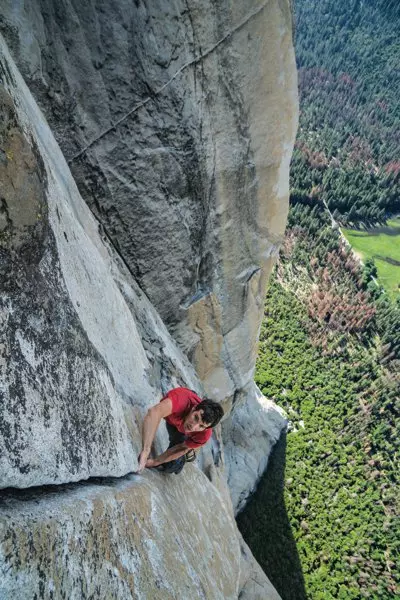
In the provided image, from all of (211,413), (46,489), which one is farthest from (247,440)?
(46,489)

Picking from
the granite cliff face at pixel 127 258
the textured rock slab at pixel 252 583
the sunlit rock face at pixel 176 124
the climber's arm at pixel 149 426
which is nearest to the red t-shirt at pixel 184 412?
the climber's arm at pixel 149 426

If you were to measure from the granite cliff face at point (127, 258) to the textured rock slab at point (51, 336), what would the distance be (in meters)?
0.02

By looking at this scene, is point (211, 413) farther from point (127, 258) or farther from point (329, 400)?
point (329, 400)

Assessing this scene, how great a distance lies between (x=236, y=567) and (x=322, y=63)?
337 feet

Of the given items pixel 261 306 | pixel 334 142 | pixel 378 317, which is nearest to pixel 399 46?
pixel 334 142

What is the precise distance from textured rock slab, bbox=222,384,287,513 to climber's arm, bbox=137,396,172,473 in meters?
8.70

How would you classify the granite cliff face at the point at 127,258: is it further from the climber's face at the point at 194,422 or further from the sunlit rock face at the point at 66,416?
the climber's face at the point at 194,422

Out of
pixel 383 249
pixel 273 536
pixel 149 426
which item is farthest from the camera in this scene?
pixel 383 249

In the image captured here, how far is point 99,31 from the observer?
5.73 metres

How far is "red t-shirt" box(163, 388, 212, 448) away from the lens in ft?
16.7

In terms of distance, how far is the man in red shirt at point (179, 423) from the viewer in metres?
4.73

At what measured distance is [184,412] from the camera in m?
5.26

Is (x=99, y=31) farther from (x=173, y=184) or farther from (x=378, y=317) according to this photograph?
(x=378, y=317)

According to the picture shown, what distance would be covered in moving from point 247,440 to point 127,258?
1186 centimetres
